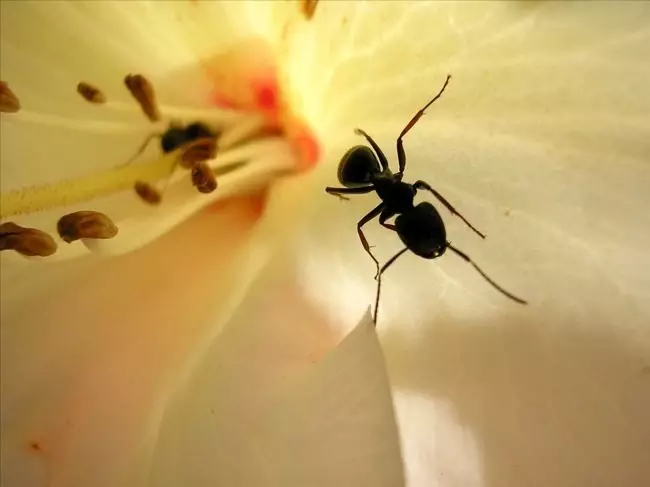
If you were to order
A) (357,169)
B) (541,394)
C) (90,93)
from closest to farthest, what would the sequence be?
(541,394)
(357,169)
(90,93)

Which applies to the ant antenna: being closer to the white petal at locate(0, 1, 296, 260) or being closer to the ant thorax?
the ant thorax

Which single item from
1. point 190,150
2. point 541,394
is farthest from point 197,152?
point 541,394

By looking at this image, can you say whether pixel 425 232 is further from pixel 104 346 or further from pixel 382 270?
pixel 104 346

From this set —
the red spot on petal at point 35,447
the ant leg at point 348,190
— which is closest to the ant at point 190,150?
the ant leg at point 348,190

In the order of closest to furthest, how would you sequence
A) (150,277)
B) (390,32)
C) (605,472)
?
(605,472)
(390,32)
(150,277)

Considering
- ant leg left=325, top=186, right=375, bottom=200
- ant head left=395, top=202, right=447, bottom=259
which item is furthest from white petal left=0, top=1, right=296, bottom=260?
ant head left=395, top=202, right=447, bottom=259

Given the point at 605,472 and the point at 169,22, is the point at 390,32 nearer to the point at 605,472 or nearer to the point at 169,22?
the point at 169,22

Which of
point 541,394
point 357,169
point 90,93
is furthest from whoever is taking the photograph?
point 90,93

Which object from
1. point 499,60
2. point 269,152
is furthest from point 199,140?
point 499,60
